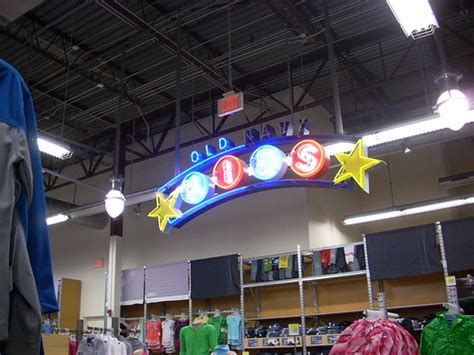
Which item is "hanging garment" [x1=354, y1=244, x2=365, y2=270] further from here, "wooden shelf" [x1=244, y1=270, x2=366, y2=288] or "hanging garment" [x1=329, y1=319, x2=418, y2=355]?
"hanging garment" [x1=329, y1=319, x2=418, y2=355]

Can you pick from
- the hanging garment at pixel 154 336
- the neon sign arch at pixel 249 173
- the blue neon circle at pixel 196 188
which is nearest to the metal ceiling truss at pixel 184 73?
the neon sign arch at pixel 249 173

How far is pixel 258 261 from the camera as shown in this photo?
432 inches

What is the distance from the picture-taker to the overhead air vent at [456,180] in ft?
40.9

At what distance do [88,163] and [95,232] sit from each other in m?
2.31

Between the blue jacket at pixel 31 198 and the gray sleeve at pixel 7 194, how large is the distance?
21mm

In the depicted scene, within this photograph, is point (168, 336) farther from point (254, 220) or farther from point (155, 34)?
point (155, 34)

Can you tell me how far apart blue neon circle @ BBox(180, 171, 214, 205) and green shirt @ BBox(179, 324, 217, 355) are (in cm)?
384

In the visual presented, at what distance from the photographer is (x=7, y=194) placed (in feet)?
4.67

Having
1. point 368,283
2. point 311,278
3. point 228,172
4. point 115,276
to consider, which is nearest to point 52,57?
point 228,172

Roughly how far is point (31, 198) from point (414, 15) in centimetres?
441

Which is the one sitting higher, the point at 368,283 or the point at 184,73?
the point at 184,73

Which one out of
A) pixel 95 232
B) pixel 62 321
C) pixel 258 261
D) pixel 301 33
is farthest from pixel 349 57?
pixel 62 321

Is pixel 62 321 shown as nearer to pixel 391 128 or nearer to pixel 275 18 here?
pixel 275 18

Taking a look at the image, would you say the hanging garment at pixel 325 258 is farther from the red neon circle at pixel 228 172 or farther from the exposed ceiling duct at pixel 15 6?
the exposed ceiling duct at pixel 15 6
